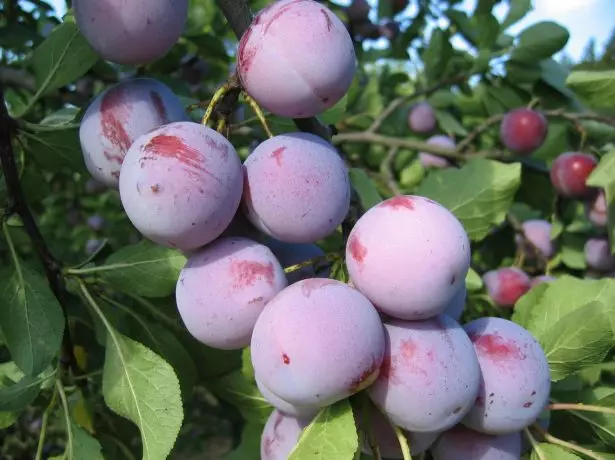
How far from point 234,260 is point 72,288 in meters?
0.50

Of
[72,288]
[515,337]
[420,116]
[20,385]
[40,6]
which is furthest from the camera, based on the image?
[420,116]

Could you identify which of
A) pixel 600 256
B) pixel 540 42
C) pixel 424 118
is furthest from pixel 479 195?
pixel 424 118

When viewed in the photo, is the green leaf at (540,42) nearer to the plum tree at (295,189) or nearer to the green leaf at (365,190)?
the green leaf at (365,190)

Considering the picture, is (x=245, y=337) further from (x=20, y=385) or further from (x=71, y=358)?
(x=71, y=358)

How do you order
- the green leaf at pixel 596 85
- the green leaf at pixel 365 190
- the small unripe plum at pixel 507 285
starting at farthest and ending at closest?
the small unripe plum at pixel 507 285, the green leaf at pixel 365 190, the green leaf at pixel 596 85

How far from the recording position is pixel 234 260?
70cm

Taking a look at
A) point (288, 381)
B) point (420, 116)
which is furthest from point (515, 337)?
point (420, 116)

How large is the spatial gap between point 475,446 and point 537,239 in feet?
3.45

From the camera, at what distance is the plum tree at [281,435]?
2.53ft

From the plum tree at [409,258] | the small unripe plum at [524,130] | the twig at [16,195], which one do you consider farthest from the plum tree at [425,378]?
the small unripe plum at [524,130]

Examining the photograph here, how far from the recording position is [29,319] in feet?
3.10

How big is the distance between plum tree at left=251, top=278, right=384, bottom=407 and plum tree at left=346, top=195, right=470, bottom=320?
28mm

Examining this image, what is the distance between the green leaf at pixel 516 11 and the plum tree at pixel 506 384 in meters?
1.31

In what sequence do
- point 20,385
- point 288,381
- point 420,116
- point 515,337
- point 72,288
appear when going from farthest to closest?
point 420,116 → point 72,288 → point 20,385 → point 515,337 → point 288,381
